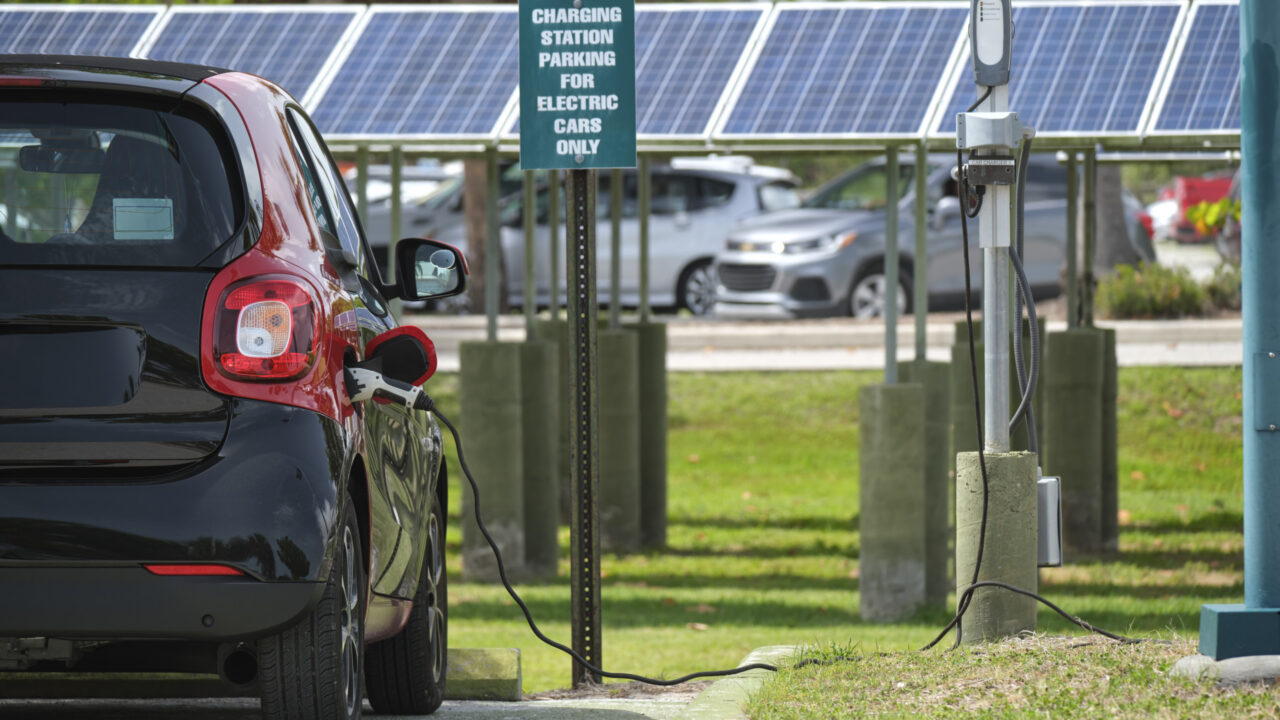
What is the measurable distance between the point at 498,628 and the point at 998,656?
5563mm

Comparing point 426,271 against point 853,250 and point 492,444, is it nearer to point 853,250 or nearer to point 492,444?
point 492,444

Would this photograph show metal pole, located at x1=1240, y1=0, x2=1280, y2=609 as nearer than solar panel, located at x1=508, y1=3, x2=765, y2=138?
Yes

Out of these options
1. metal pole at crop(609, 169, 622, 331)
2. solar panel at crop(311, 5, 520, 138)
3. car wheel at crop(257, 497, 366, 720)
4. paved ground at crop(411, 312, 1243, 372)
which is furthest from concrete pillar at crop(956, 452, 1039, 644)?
paved ground at crop(411, 312, 1243, 372)

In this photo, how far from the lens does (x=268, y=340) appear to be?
14.1 feet

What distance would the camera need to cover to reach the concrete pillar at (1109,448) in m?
14.9

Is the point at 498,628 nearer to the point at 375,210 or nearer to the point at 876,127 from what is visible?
the point at 876,127

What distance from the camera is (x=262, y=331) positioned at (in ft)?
14.1

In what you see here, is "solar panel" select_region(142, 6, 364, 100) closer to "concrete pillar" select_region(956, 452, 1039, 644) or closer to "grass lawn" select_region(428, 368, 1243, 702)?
"grass lawn" select_region(428, 368, 1243, 702)

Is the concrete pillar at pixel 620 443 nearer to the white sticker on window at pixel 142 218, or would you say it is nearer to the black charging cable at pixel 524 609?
the black charging cable at pixel 524 609

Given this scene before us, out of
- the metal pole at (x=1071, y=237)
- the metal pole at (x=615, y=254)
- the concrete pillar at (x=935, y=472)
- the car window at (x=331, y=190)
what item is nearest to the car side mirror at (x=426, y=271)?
the car window at (x=331, y=190)

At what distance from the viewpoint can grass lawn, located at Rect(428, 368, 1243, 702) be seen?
1080cm

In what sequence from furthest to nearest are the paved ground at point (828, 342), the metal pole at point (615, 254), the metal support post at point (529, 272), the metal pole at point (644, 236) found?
the paved ground at point (828, 342) < the metal pole at point (644, 236) < the metal pole at point (615, 254) < the metal support post at point (529, 272)

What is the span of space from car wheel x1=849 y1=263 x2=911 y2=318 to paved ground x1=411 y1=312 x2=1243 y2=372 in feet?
1.69

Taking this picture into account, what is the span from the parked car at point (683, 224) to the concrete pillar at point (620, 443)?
26.9ft
